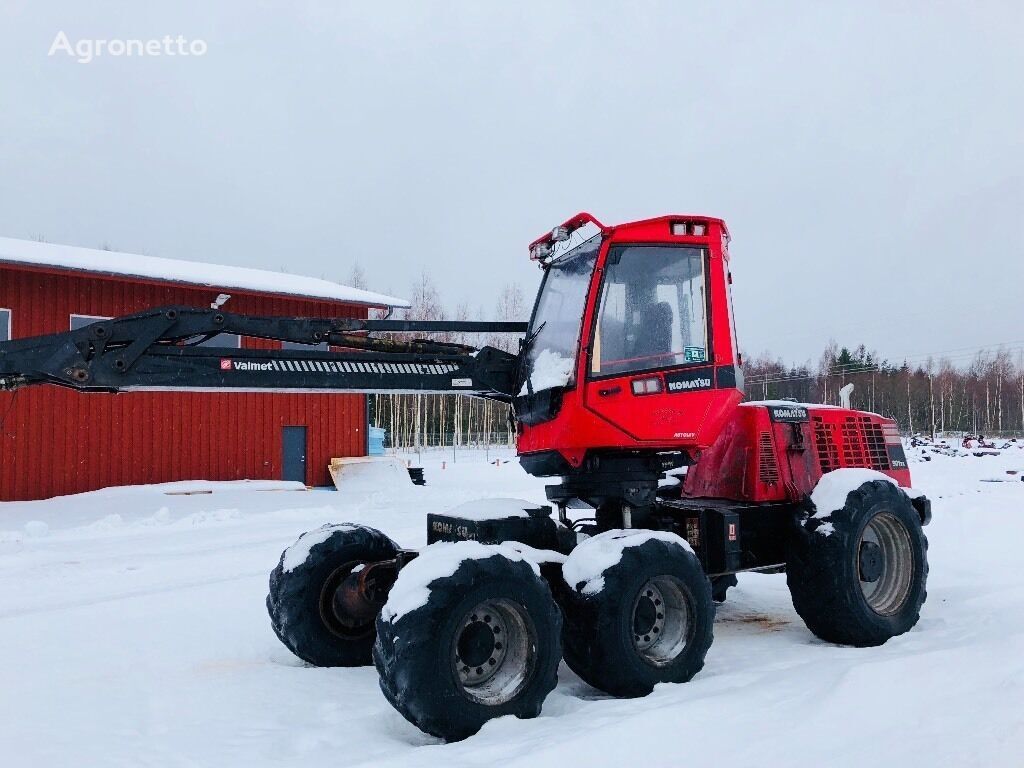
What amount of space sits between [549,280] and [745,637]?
338 centimetres

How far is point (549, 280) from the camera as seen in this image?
6664 millimetres

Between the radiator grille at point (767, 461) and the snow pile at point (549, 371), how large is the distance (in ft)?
7.13

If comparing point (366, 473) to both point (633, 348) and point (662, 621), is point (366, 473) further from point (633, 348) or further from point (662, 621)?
point (662, 621)

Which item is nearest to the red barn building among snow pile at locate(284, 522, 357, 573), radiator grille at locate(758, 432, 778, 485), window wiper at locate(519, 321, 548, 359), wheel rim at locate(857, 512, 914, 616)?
snow pile at locate(284, 522, 357, 573)

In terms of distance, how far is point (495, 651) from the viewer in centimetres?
504

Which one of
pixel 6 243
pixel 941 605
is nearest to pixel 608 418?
pixel 941 605

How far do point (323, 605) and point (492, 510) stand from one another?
1.46 meters

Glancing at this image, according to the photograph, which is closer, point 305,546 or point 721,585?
point 305,546

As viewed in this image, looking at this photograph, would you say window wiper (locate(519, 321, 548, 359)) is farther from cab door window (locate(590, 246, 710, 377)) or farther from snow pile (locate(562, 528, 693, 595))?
snow pile (locate(562, 528, 693, 595))

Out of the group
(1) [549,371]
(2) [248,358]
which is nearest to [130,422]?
(2) [248,358]

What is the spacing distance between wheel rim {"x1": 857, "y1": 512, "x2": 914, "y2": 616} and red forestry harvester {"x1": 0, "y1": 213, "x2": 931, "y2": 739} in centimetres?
2

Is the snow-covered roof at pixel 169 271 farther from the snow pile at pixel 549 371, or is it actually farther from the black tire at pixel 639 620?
the black tire at pixel 639 620

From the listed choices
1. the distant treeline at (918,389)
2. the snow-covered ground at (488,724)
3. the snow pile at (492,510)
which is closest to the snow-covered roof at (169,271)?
the snow-covered ground at (488,724)

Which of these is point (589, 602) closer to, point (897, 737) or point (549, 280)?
point (897, 737)
